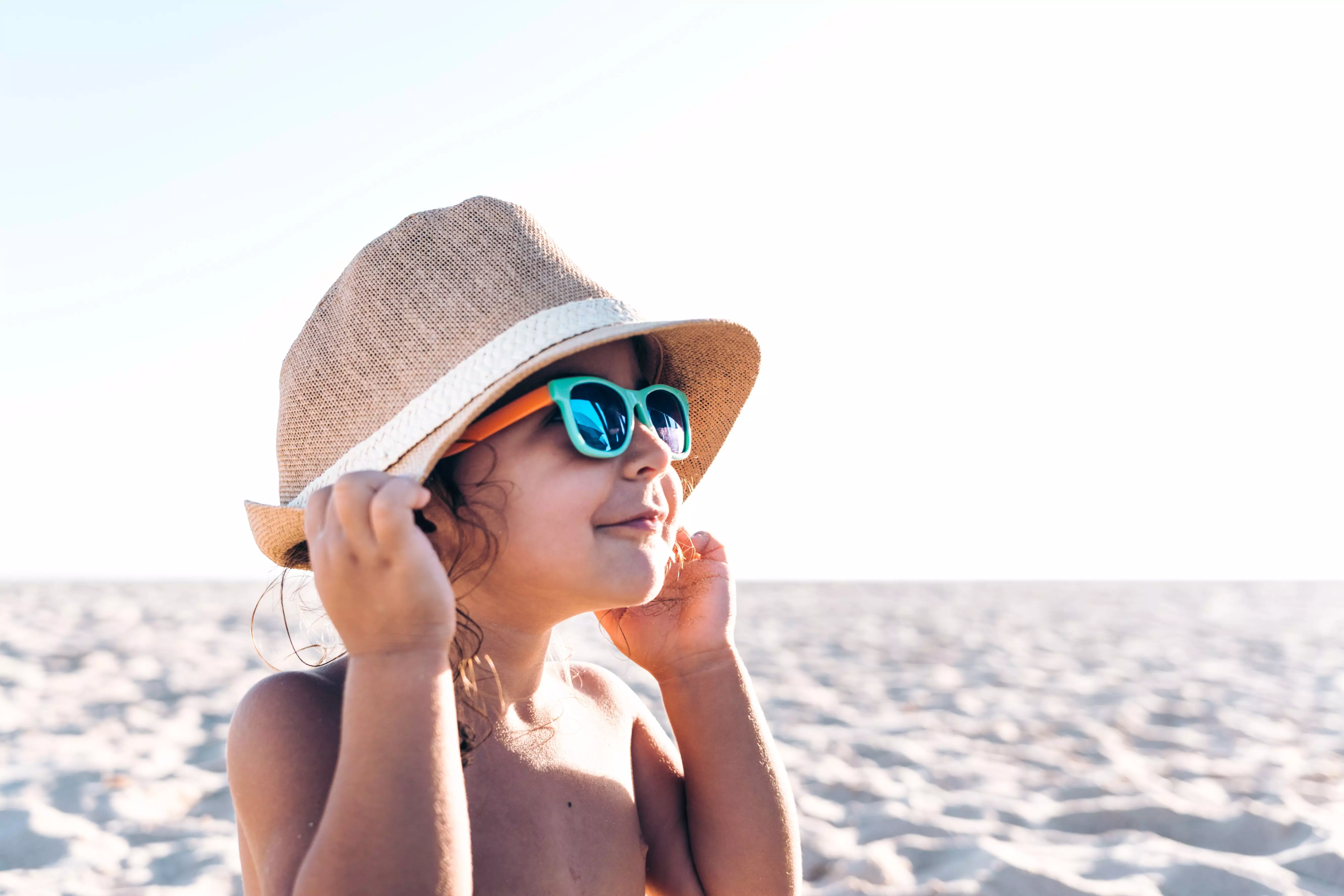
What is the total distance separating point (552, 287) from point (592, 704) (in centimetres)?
86

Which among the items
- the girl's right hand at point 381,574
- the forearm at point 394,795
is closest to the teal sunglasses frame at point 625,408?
the girl's right hand at point 381,574

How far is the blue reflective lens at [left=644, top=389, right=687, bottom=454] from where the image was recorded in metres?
1.79

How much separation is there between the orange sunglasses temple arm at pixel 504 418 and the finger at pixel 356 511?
29cm

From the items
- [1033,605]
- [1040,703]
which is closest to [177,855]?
[1040,703]

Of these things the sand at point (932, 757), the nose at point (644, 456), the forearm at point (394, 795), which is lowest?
the sand at point (932, 757)

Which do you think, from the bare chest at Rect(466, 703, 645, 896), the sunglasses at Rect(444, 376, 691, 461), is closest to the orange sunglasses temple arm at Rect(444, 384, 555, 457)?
the sunglasses at Rect(444, 376, 691, 461)

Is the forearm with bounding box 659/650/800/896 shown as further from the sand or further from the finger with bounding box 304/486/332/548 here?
the finger with bounding box 304/486/332/548

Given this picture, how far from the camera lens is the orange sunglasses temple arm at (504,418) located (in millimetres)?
1582

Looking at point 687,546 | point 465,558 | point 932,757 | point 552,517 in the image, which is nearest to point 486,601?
point 465,558

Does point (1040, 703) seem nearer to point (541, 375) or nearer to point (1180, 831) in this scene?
point (1180, 831)

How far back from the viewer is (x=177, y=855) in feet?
10.3

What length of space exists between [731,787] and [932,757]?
9.57 ft

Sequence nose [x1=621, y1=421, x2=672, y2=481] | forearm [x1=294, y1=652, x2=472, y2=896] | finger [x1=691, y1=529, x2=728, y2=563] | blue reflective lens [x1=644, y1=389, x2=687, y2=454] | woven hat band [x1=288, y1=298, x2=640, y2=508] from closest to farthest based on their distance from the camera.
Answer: forearm [x1=294, y1=652, x2=472, y2=896] → woven hat band [x1=288, y1=298, x2=640, y2=508] → nose [x1=621, y1=421, x2=672, y2=481] → blue reflective lens [x1=644, y1=389, x2=687, y2=454] → finger [x1=691, y1=529, x2=728, y2=563]

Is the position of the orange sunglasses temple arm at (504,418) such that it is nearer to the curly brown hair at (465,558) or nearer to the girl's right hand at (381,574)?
the curly brown hair at (465,558)
